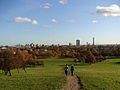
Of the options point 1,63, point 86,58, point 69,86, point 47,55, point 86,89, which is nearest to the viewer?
point 86,89

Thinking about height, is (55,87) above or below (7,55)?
below

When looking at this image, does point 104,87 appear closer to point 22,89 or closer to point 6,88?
point 22,89

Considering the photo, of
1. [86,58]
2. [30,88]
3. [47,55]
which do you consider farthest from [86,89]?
[47,55]

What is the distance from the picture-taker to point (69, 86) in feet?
81.2

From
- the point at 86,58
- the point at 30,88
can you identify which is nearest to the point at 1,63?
the point at 30,88

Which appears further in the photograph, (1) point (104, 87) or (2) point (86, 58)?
(2) point (86, 58)

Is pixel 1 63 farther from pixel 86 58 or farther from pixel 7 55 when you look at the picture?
pixel 86 58

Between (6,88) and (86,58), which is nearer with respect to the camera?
(6,88)

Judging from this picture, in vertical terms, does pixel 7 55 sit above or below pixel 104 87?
above

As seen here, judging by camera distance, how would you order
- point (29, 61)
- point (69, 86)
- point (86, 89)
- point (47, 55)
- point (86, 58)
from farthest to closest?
point (47, 55), point (86, 58), point (29, 61), point (69, 86), point (86, 89)

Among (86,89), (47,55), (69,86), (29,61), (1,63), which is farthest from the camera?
(47,55)

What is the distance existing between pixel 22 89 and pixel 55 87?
3851mm

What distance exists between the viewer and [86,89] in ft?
76.3

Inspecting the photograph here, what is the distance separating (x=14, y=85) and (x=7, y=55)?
61.9 ft
